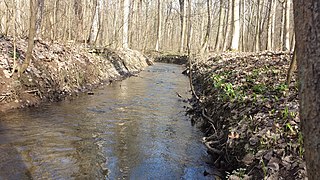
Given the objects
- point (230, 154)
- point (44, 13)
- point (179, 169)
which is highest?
point (44, 13)

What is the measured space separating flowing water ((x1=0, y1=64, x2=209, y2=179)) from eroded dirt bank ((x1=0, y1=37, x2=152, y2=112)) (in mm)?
524

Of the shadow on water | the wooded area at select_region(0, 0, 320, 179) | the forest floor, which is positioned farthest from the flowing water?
the wooded area at select_region(0, 0, 320, 179)

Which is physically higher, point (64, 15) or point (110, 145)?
point (64, 15)

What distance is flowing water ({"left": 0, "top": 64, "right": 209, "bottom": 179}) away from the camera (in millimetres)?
4484

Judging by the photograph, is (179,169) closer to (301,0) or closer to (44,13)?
(301,0)

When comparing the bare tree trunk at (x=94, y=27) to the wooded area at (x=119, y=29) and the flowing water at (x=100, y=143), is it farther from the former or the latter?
the flowing water at (x=100, y=143)

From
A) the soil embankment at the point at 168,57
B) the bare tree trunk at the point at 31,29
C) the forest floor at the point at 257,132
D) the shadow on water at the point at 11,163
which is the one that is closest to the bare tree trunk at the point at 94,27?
the bare tree trunk at the point at 31,29

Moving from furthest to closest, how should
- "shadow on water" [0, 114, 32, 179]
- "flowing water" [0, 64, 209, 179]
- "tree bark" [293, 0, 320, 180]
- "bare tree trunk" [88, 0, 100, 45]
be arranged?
"bare tree trunk" [88, 0, 100, 45] < "flowing water" [0, 64, 209, 179] < "shadow on water" [0, 114, 32, 179] < "tree bark" [293, 0, 320, 180]

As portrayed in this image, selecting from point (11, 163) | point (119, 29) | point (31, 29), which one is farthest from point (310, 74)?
point (119, 29)

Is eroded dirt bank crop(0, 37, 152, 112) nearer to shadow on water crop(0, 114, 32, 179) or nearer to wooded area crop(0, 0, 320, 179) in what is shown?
wooded area crop(0, 0, 320, 179)

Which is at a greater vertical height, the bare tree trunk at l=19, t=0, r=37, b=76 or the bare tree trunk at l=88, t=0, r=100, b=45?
the bare tree trunk at l=88, t=0, r=100, b=45

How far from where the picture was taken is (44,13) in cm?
1138

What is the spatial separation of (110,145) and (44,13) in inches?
307

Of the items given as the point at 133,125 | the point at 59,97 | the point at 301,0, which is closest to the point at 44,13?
the point at 59,97
